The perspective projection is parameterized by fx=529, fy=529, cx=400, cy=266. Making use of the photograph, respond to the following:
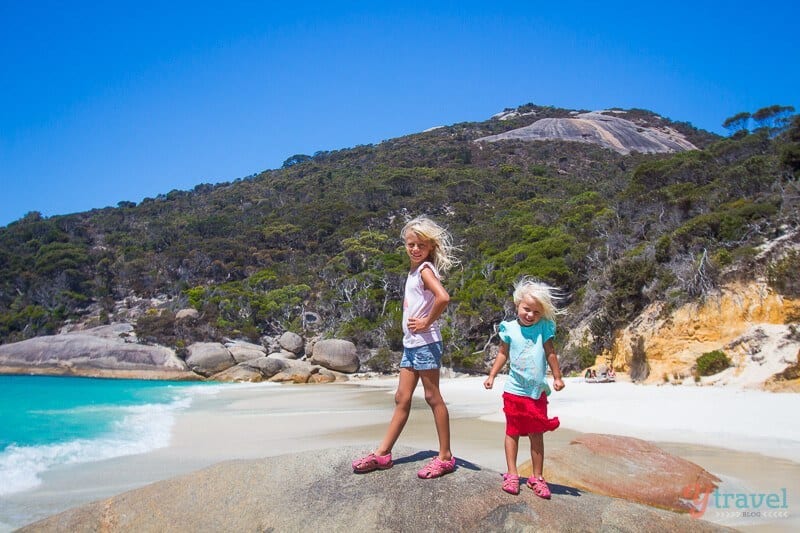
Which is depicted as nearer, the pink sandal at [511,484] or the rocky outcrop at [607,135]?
the pink sandal at [511,484]

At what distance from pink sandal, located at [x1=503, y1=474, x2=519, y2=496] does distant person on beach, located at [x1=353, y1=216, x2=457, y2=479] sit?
36 cm

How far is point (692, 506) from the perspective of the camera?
14.4ft

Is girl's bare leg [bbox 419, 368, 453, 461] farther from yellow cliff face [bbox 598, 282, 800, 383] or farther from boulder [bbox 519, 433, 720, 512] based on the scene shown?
yellow cliff face [bbox 598, 282, 800, 383]

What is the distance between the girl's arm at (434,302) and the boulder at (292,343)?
34.2m

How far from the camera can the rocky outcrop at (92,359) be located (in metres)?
34.7

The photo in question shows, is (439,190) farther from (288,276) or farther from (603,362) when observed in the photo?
(603,362)

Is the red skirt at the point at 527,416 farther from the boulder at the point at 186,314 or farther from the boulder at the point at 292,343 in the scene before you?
the boulder at the point at 186,314

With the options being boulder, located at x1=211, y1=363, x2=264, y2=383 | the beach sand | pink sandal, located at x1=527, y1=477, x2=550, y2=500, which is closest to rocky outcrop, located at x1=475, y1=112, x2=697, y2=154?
boulder, located at x1=211, y1=363, x2=264, y2=383

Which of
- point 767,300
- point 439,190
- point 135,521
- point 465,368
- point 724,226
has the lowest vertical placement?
point 465,368

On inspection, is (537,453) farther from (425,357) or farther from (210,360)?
(210,360)

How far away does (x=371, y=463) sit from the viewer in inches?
131

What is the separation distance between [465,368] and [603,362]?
11117mm

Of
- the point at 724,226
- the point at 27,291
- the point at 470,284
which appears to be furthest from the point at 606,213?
the point at 27,291

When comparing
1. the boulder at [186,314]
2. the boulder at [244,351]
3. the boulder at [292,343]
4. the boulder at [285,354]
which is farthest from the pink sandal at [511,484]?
the boulder at [186,314]
